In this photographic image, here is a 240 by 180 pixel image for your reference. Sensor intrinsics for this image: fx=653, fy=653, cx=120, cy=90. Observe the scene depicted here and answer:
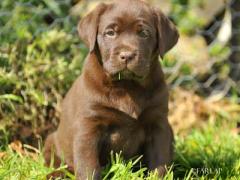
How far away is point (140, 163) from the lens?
3748 mm

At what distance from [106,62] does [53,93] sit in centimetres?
131

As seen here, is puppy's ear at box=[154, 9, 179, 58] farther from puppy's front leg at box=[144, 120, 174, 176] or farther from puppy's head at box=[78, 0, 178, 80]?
puppy's front leg at box=[144, 120, 174, 176]

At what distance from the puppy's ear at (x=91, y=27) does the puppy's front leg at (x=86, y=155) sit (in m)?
0.46

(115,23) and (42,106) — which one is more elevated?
(115,23)

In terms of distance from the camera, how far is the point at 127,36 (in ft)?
11.4

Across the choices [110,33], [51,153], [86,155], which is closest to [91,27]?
[110,33]

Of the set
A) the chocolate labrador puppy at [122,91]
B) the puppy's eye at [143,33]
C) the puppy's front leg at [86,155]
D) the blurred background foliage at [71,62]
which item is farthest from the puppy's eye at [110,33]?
the blurred background foliage at [71,62]

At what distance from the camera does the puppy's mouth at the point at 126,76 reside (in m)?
3.45

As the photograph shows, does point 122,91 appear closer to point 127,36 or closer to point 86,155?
point 127,36

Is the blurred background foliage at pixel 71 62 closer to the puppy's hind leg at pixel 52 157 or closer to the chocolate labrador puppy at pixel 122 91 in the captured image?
the puppy's hind leg at pixel 52 157

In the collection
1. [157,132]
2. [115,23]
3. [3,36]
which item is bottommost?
[157,132]

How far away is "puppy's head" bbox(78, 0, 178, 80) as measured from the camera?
11.2ft

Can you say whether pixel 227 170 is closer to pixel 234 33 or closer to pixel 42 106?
pixel 42 106

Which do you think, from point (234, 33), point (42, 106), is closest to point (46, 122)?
point (42, 106)
